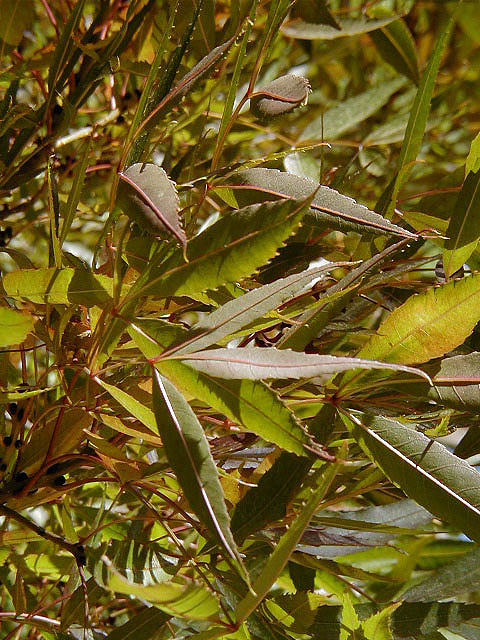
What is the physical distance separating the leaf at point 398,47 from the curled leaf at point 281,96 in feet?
1.16

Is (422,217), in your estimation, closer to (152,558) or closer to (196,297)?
(196,297)

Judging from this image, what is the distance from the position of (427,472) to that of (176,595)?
0.14m

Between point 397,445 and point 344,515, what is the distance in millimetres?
168

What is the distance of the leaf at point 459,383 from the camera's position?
373mm

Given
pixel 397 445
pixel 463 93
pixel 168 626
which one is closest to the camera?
pixel 397 445

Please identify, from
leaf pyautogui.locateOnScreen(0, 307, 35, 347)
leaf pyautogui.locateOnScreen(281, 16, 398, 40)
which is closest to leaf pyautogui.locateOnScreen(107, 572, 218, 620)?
leaf pyautogui.locateOnScreen(0, 307, 35, 347)

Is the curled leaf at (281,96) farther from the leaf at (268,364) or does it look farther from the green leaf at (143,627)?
the green leaf at (143,627)

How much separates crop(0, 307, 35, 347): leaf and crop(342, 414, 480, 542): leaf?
0.54 ft

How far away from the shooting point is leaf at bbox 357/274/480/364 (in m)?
0.35

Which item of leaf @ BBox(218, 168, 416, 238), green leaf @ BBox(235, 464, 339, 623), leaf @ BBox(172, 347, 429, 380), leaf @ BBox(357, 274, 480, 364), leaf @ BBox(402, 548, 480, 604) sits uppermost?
leaf @ BBox(218, 168, 416, 238)

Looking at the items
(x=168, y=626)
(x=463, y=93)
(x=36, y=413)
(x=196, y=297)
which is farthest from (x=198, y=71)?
(x=463, y=93)

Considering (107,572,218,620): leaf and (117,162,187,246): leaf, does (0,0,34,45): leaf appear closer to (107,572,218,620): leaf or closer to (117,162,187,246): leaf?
(117,162,187,246): leaf

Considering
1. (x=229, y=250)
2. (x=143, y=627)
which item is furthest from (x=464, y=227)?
(x=143, y=627)

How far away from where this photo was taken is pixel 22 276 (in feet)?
1.19
